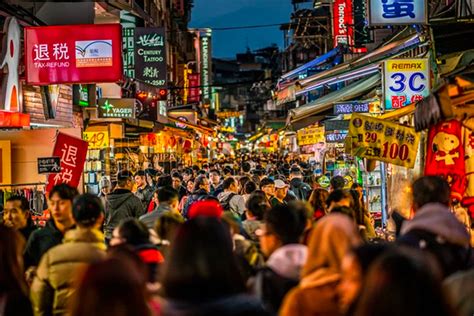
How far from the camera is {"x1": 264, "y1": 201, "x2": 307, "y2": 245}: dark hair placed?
5.88m

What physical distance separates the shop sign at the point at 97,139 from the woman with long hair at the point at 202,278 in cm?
2168

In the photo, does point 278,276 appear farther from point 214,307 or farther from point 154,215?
point 154,215

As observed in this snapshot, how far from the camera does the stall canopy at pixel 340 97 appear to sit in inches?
743

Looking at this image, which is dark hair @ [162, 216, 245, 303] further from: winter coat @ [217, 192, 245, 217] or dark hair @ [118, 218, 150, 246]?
winter coat @ [217, 192, 245, 217]

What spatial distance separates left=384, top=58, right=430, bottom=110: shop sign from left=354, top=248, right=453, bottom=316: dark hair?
11745mm

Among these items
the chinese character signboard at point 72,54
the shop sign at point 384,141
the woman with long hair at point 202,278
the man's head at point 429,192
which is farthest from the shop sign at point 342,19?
the woman with long hair at point 202,278

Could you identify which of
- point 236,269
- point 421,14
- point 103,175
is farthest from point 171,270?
point 103,175

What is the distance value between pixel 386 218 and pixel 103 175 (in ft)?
32.9

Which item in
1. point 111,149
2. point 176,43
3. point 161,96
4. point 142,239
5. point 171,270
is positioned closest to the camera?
point 171,270

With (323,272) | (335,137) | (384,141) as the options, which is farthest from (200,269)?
(335,137)

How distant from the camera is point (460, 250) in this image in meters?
6.04

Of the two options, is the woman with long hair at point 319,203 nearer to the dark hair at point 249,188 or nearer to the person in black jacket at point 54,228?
the dark hair at point 249,188

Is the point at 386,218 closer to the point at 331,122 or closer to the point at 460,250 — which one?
the point at 331,122

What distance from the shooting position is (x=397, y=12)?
1397 cm
